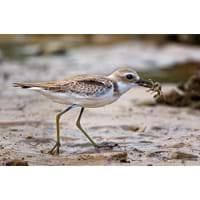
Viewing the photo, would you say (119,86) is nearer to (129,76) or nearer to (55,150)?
(129,76)

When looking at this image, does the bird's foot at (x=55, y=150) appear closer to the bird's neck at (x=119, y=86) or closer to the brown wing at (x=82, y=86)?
the brown wing at (x=82, y=86)

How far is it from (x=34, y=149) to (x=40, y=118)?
82 centimetres

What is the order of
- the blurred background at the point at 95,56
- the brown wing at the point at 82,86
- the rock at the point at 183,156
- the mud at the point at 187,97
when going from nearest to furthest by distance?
the brown wing at the point at 82,86
the rock at the point at 183,156
the mud at the point at 187,97
the blurred background at the point at 95,56

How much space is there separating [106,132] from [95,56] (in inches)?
124

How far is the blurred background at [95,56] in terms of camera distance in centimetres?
684

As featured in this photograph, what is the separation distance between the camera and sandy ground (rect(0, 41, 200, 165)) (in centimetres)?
404

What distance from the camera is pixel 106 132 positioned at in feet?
15.3

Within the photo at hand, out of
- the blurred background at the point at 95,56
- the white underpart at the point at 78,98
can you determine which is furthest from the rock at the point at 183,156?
the blurred background at the point at 95,56

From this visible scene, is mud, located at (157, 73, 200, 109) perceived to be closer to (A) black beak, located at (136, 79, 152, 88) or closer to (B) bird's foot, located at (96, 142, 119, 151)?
(B) bird's foot, located at (96, 142, 119, 151)

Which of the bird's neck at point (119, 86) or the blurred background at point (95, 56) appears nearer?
the bird's neck at point (119, 86)

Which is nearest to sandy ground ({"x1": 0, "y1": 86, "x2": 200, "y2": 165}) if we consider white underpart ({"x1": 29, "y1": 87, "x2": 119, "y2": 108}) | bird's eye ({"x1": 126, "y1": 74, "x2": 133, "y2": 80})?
white underpart ({"x1": 29, "y1": 87, "x2": 119, "y2": 108})

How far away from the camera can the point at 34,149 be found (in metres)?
4.21

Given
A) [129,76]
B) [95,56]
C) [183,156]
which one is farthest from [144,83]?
[95,56]

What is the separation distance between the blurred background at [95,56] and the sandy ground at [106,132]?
0.78 metres
